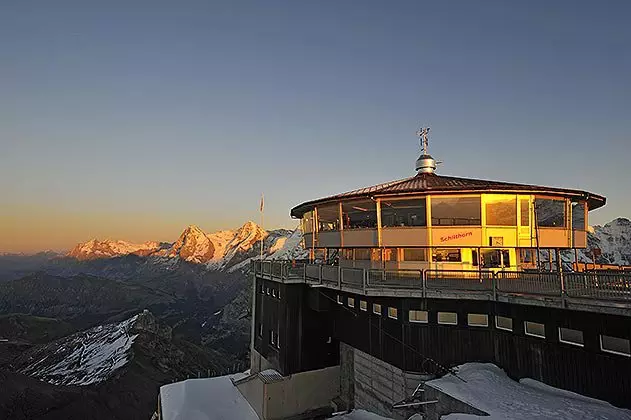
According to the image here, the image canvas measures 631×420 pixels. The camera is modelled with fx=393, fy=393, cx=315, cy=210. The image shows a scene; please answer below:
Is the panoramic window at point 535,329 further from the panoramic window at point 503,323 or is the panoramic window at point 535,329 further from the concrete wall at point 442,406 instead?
the concrete wall at point 442,406

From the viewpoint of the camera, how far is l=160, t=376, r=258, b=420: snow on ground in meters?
30.5

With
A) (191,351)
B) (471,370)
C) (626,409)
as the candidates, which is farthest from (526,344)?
(191,351)

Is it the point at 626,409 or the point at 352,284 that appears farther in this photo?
the point at 352,284

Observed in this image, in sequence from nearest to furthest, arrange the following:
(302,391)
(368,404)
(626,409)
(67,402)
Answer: (626,409), (368,404), (302,391), (67,402)

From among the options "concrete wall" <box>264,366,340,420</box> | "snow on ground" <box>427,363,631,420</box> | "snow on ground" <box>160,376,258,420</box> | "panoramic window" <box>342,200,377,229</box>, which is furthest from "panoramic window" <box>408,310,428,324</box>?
"snow on ground" <box>160,376,258,420</box>

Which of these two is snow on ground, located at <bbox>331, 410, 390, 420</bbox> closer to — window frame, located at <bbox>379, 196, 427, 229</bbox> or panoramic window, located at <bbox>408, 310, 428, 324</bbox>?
panoramic window, located at <bbox>408, 310, 428, 324</bbox>

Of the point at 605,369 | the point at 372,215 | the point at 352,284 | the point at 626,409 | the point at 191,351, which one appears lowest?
the point at 191,351

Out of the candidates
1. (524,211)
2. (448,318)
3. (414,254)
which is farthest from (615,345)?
(414,254)

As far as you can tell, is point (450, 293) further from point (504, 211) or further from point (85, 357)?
point (85, 357)

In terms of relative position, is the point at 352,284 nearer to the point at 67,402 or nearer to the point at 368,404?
the point at 368,404

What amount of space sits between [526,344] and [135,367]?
109526mm

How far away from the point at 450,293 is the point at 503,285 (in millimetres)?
2362

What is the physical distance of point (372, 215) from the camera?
968 inches

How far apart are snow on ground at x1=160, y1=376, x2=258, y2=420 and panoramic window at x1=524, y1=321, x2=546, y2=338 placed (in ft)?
68.1
